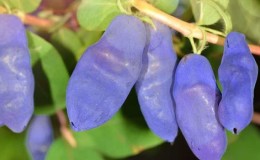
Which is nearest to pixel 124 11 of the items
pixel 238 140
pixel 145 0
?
pixel 145 0

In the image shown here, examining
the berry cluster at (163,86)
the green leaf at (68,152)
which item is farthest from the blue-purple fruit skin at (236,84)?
the green leaf at (68,152)

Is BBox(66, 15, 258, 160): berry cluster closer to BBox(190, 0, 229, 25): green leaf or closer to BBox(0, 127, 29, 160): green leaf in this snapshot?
BBox(190, 0, 229, 25): green leaf

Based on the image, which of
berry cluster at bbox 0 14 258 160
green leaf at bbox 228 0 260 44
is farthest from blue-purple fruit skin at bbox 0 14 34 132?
green leaf at bbox 228 0 260 44

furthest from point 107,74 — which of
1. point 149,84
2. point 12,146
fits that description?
point 12,146

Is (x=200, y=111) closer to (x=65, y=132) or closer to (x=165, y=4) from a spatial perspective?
(x=165, y=4)

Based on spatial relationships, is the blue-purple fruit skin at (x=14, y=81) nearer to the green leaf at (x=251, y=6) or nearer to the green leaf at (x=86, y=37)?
the green leaf at (x=86, y=37)
